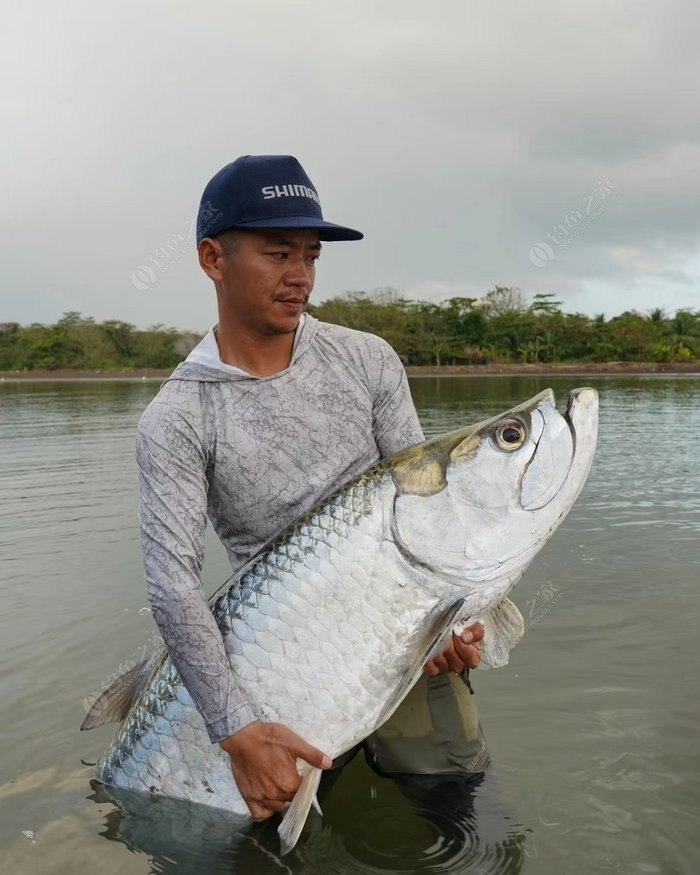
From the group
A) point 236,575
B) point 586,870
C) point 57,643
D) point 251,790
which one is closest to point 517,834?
point 586,870

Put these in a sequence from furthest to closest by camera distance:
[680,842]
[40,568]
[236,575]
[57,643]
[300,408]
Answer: [40,568], [57,643], [680,842], [300,408], [236,575]

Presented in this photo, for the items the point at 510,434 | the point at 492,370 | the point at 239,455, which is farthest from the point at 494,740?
the point at 492,370

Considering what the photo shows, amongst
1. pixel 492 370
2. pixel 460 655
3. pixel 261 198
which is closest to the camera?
pixel 261 198

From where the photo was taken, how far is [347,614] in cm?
242

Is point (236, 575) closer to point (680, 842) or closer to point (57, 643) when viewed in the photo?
point (680, 842)

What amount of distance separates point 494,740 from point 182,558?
7.44ft

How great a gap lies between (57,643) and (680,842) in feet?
14.3

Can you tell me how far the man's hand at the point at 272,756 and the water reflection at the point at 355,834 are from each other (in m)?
0.38

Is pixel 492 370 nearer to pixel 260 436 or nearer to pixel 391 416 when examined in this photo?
pixel 391 416

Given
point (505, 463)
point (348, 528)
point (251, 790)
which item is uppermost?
point (505, 463)

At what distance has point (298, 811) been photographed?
238 centimetres

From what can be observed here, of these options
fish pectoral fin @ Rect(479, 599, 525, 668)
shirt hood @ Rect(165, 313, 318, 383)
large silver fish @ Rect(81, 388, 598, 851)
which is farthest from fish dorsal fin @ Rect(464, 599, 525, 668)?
shirt hood @ Rect(165, 313, 318, 383)

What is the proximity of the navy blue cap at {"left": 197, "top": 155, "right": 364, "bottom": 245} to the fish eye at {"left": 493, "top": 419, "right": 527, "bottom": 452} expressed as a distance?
0.97 meters

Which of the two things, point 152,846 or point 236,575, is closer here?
point 236,575
